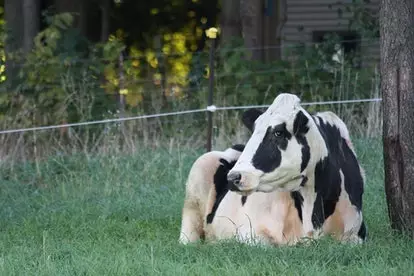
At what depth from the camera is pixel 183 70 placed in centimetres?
1841

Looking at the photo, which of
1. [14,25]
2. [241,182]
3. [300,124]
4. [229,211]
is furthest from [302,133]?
[14,25]

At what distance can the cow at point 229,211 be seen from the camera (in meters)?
8.41

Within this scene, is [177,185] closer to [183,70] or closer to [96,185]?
[96,185]

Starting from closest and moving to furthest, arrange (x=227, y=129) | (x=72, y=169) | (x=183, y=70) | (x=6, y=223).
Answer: (x=6, y=223) → (x=72, y=169) → (x=227, y=129) → (x=183, y=70)

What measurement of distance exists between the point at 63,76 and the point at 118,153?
2418mm

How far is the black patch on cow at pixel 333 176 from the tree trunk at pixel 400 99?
19.4 inches

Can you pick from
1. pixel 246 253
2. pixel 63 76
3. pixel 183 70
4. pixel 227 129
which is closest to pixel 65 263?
pixel 246 253

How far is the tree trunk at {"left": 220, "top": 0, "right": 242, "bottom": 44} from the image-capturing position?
19453 millimetres

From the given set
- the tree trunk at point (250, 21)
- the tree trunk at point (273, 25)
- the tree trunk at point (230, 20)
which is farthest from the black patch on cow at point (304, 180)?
the tree trunk at point (273, 25)

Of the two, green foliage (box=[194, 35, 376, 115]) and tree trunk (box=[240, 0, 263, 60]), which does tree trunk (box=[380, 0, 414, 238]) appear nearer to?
green foliage (box=[194, 35, 376, 115])

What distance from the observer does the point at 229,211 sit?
8.91m

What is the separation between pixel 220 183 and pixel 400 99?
1516mm

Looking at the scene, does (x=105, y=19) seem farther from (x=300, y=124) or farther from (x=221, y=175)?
(x=300, y=124)

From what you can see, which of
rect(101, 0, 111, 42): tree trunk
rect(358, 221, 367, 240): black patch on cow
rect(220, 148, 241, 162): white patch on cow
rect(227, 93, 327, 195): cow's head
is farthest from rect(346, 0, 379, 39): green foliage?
rect(227, 93, 327, 195): cow's head
